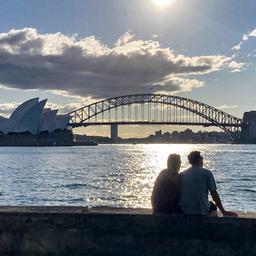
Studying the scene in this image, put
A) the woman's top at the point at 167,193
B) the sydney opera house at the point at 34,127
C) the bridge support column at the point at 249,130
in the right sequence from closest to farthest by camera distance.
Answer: the woman's top at the point at 167,193
the sydney opera house at the point at 34,127
the bridge support column at the point at 249,130

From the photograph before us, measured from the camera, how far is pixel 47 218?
5535 mm

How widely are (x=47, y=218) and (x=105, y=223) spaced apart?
1.84 feet

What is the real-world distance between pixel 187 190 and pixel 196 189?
0.09 metres

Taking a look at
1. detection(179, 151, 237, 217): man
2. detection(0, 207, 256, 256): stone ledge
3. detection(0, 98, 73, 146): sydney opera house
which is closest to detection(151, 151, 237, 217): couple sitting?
detection(179, 151, 237, 217): man

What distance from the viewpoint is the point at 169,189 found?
18.3 feet

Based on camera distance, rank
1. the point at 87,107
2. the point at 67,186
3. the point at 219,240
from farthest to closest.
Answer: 1. the point at 87,107
2. the point at 67,186
3. the point at 219,240

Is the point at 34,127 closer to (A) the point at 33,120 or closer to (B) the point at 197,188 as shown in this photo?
(A) the point at 33,120

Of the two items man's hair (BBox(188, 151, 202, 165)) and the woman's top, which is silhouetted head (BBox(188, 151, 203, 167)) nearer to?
man's hair (BBox(188, 151, 202, 165))

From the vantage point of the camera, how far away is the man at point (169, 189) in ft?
18.3

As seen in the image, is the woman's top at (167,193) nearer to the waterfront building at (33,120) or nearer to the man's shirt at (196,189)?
the man's shirt at (196,189)

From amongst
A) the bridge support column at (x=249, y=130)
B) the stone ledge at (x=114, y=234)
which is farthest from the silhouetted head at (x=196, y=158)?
the bridge support column at (x=249, y=130)

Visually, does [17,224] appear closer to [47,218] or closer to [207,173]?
[47,218]

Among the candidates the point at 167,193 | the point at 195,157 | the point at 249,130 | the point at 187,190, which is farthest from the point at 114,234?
the point at 249,130

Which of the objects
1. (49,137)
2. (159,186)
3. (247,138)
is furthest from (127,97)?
(159,186)
